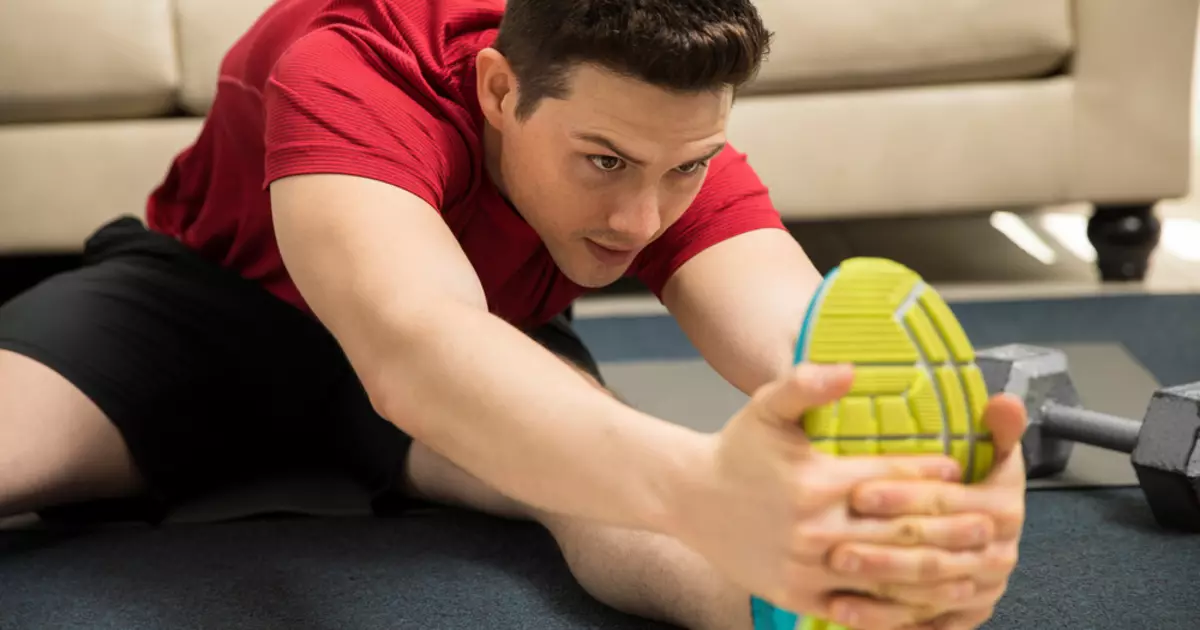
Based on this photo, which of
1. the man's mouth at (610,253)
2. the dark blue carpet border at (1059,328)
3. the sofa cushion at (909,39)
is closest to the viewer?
the man's mouth at (610,253)

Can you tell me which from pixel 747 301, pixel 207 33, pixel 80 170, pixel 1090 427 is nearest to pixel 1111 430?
pixel 1090 427

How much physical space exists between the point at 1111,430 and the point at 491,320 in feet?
2.18

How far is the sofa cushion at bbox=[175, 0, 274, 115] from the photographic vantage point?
177cm

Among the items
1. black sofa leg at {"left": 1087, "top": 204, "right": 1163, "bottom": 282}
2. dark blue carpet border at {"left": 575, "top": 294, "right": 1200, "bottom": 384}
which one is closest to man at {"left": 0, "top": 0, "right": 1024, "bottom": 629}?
dark blue carpet border at {"left": 575, "top": 294, "right": 1200, "bottom": 384}

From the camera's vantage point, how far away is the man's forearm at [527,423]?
574mm

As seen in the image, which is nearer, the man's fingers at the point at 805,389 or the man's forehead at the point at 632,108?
the man's fingers at the point at 805,389

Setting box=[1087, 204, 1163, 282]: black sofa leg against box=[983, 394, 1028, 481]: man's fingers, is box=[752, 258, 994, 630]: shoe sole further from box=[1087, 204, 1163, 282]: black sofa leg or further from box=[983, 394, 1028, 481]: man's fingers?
box=[1087, 204, 1163, 282]: black sofa leg

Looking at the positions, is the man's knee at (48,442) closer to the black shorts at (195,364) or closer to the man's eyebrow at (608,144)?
the black shorts at (195,364)

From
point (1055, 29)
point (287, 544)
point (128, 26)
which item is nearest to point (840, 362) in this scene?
point (287, 544)

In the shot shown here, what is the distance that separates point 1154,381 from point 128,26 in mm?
1512

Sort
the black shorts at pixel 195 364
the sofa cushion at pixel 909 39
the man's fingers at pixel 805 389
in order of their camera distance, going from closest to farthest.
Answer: the man's fingers at pixel 805 389 < the black shorts at pixel 195 364 < the sofa cushion at pixel 909 39

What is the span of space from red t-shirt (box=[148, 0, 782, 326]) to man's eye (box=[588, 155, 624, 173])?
0.11 meters

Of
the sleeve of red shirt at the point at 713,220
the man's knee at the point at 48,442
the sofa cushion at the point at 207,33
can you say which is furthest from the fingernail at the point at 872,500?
the sofa cushion at the point at 207,33

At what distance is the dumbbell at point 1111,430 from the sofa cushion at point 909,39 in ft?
2.31
